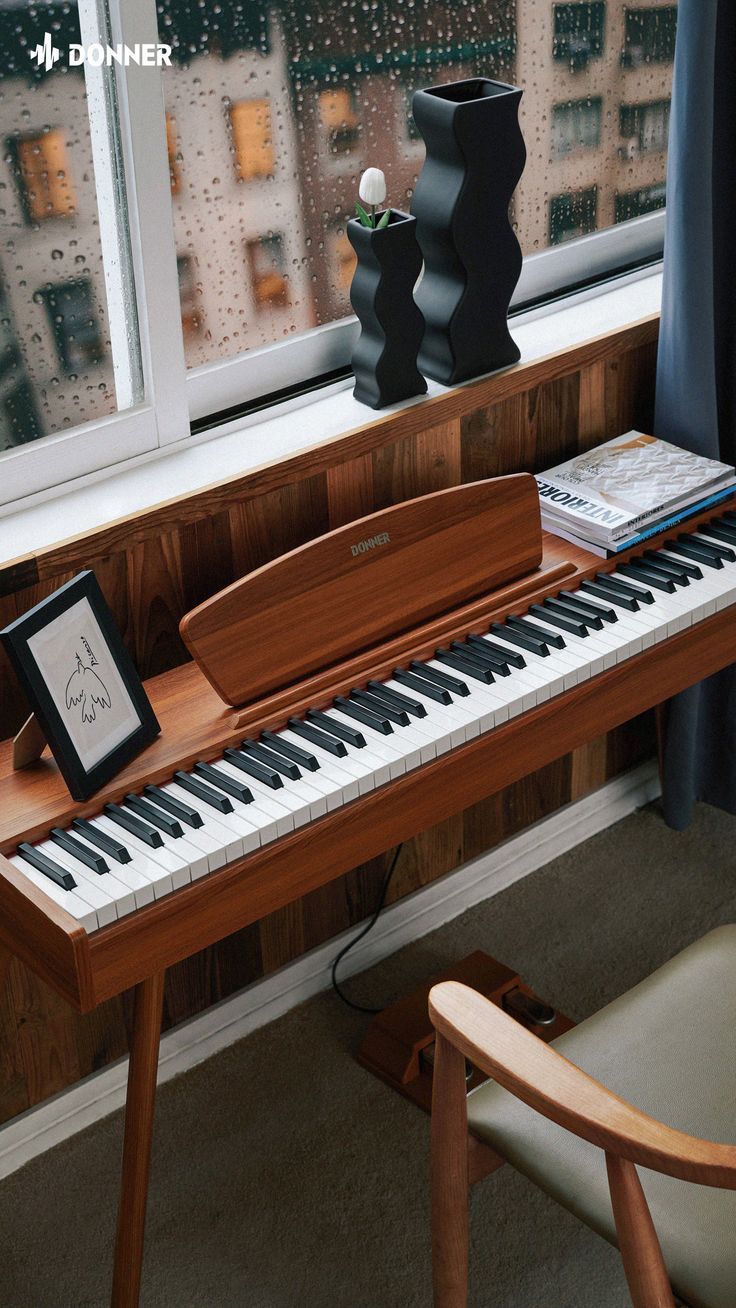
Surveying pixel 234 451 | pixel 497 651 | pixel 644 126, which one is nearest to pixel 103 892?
pixel 497 651

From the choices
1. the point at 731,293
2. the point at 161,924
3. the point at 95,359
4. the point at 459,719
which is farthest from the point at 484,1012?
the point at 731,293

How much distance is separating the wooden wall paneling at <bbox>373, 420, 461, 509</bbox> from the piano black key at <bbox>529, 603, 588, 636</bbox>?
1.03ft

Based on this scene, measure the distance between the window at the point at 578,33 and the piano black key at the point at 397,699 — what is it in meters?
1.28

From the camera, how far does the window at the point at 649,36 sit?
2629 millimetres

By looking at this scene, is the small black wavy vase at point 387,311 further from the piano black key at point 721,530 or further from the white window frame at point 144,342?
the piano black key at point 721,530

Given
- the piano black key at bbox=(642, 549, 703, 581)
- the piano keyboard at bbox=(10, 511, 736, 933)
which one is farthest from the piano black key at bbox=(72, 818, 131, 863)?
the piano black key at bbox=(642, 549, 703, 581)

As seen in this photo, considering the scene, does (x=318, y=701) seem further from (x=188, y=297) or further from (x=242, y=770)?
(x=188, y=297)

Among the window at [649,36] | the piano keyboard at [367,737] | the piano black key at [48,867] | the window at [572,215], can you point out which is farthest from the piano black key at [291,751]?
the window at [649,36]

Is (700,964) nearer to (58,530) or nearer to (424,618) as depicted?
(424,618)

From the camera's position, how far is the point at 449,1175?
1.41m

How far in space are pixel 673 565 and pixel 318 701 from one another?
0.63 metres

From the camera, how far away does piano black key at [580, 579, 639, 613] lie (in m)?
2.07

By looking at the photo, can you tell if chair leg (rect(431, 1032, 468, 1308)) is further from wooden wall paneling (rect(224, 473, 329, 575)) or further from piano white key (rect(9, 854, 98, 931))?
wooden wall paneling (rect(224, 473, 329, 575))

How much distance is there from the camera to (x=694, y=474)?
2.30 meters
